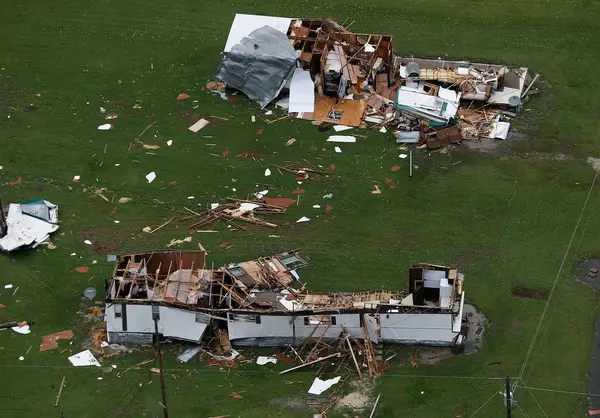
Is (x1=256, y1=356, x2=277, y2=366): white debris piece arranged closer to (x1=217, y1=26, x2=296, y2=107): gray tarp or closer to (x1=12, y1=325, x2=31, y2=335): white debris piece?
(x1=12, y1=325, x2=31, y2=335): white debris piece

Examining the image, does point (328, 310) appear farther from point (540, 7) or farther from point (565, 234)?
point (540, 7)

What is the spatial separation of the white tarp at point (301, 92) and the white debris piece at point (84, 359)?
16.0 metres

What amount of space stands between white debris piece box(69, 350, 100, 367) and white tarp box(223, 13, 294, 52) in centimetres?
1882

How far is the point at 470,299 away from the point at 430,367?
12.2 ft

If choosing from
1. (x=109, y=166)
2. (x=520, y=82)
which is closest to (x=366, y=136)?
(x=520, y=82)

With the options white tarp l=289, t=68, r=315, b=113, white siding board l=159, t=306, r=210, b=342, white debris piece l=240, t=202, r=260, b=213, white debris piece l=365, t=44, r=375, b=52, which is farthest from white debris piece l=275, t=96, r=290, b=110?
white siding board l=159, t=306, r=210, b=342

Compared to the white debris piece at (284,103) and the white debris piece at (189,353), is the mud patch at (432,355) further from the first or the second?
the white debris piece at (284,103)

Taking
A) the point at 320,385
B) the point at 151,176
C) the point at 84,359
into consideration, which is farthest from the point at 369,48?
the point at 84,359

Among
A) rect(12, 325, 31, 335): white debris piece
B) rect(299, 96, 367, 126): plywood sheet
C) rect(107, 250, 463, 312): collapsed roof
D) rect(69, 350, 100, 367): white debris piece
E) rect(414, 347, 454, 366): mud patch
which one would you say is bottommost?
rect(69, 350, 100, 367): white debris piece

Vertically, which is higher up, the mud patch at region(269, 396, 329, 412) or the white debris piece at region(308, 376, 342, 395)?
the white debris piece at region(308, 376, 342, 395)

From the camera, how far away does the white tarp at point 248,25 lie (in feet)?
172

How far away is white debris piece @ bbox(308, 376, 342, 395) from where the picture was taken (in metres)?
37.2

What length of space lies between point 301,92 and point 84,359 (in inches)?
675

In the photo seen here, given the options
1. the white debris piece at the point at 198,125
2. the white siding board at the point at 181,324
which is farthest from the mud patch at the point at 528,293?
the white debris piece at the point at 198,125
